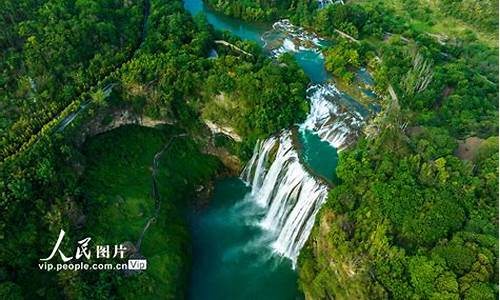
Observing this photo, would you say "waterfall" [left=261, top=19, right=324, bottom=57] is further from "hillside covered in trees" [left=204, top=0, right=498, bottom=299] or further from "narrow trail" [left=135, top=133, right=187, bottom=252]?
"narrow trail" [left=135, top=133, right=187, bottom=252]

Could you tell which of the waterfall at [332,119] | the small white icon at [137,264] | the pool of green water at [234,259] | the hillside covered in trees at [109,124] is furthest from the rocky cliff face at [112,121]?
the waterfall at [332,119]

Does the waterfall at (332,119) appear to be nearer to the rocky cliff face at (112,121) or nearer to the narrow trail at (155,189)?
the narrow trail at (155,189)

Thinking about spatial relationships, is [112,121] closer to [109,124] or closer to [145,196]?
[109,124]

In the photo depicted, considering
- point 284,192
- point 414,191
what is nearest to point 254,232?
point 284,192

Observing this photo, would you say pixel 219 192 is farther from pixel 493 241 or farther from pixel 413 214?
pixel 493 241

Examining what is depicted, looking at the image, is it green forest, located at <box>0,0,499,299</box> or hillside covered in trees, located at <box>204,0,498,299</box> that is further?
green forest, located at <box>0,0,499,299</box>

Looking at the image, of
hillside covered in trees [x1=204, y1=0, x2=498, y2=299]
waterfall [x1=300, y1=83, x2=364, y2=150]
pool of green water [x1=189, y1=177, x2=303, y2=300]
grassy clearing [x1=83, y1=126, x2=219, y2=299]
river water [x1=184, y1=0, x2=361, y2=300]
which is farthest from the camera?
waterfall [x1=300, y1=83, x2=364, y2=150]

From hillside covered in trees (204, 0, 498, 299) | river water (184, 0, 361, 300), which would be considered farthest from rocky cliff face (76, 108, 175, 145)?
hillside covered in trees (204, 0, 498, 299)

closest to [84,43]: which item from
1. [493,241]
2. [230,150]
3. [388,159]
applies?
[230,150]
